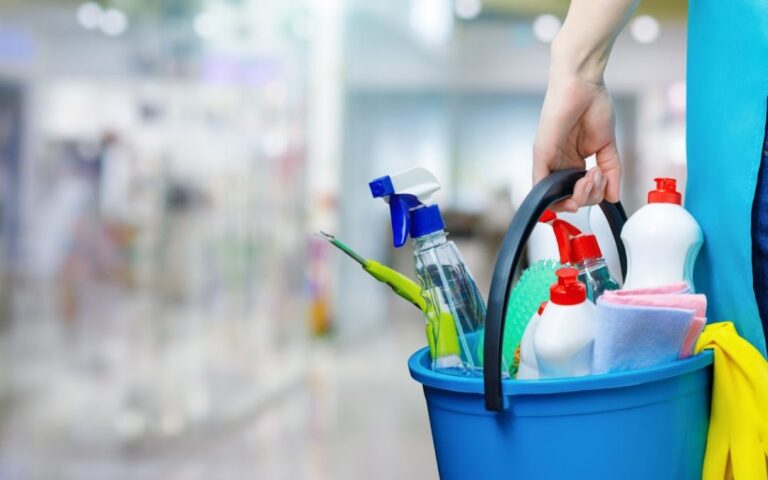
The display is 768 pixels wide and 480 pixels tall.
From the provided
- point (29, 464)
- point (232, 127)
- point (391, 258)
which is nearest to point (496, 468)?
point (29, 464)

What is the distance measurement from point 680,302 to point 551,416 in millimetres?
157

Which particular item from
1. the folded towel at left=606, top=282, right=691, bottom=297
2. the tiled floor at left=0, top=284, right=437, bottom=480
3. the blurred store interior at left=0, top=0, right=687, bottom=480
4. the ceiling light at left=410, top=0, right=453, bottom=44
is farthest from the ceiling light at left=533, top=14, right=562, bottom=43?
the folded towel at left=606, top=282, right=691, bottom=297

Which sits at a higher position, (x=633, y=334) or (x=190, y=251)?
(x=633, y=334)

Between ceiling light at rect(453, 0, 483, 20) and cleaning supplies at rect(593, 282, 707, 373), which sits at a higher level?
ceiling light at rect(453, 0, 483, 20)

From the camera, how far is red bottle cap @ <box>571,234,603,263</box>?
79cm

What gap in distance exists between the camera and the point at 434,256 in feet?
2.45

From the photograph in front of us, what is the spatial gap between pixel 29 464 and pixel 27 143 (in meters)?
1.90

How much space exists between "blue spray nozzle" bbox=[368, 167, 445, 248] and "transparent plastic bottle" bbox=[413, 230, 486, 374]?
0.01 meters

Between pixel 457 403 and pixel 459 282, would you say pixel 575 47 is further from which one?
pixel 457 403

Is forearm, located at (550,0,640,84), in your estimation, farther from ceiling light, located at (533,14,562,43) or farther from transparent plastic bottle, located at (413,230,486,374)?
ceiling light, located at (533,14,562,43)

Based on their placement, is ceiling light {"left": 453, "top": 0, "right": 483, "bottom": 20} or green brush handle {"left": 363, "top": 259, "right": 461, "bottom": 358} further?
ceiling light {"left": 453, "top": 0, "right": 483, "bottom": 20}

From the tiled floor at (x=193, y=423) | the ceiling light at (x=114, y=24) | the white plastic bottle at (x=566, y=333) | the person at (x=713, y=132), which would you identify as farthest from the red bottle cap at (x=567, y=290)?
the ceiling light at (x=114, y=24)

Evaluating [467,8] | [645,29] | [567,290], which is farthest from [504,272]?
[645,29]

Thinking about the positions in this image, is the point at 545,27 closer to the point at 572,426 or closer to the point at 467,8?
the point at 467,8
